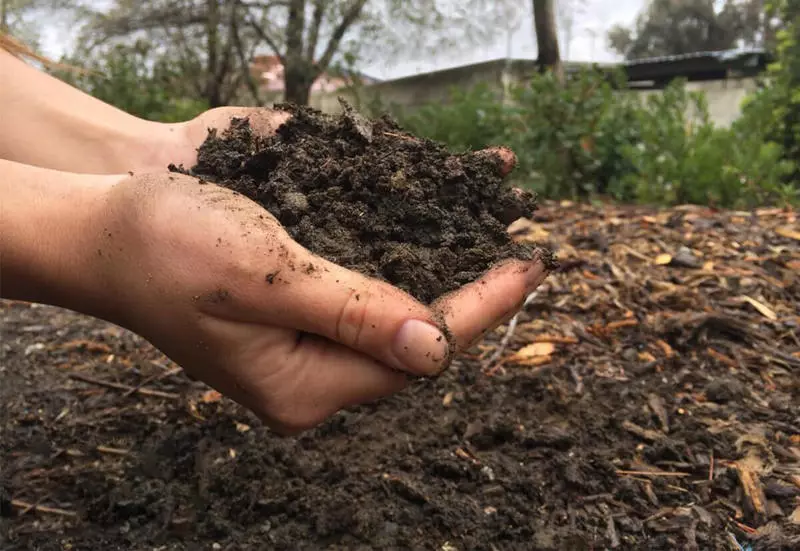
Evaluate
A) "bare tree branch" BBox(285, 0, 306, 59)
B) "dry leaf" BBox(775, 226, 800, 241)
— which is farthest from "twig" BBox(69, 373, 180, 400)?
"bare tree branch" BBox(285, 0, 306, 59)

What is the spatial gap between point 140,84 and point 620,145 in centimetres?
556

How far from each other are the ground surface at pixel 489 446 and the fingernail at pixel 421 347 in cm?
53

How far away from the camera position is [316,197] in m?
1.41

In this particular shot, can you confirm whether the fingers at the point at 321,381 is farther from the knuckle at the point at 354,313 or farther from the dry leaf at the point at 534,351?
the dry leaf at the point at 534,351

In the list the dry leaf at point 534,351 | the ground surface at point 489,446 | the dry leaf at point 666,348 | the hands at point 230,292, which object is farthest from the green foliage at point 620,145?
the hands at point 230,292

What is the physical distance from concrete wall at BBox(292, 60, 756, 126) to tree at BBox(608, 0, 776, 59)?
225 cm

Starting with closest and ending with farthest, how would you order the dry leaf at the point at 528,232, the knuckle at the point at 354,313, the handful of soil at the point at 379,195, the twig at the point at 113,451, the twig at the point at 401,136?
the knuckle at the point at 354,313, the handful of soil at the point at 379,195, the twig at the point at 401,136, the twig at the point at 113,451, the dry leaf at the point at 528,232

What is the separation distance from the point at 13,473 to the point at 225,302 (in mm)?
1128

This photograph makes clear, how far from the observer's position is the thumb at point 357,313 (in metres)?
1.10

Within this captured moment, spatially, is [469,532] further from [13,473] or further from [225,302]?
[13,473]

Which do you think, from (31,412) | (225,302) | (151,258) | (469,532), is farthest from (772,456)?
(31,412)

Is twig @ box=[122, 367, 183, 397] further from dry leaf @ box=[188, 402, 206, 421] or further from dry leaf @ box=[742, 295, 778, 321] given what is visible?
dry leaf @ box=[742, 295, 778, 321]

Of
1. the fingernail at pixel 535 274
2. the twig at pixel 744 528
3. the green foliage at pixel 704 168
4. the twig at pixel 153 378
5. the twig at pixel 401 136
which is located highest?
the twig at pixel 401 136

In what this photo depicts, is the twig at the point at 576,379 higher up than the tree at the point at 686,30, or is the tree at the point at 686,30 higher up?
the tree at the point at 686,30
